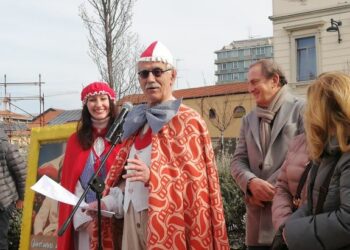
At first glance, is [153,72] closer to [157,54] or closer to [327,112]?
[157,54]

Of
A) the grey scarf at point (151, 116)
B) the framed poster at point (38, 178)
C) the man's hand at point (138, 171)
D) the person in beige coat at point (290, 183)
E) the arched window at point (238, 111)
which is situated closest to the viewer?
the person in beige coat at point (290, 183)

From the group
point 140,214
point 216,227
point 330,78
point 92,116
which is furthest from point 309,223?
point 92,116

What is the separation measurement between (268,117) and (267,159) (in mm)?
290

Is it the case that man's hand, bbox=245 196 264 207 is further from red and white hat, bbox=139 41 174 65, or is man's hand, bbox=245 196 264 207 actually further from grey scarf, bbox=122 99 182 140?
red and white hat, bbox=139 41 174 65

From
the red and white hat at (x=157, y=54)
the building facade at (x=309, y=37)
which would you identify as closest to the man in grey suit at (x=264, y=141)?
the red and white hat at (x=157, y=54)

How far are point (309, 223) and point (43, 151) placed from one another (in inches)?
180

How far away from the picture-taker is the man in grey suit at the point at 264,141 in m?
3.55

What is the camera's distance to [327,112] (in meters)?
2.47

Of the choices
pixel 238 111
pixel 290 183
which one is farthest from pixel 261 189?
pixel 238 111

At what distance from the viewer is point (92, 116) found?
4355mm

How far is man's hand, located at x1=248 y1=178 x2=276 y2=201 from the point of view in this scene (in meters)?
3.43

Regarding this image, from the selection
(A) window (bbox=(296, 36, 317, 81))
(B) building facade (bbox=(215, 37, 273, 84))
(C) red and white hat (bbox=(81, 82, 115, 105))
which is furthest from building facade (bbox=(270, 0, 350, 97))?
(B) building facade (bbox=(215, 37, 273, 84))

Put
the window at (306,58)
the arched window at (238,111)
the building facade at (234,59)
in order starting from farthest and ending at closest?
the building facade at (234,59) → the arched window at (238,111) → the window at (306,58)

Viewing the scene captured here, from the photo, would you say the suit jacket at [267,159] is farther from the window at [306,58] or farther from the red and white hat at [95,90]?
the window at [306,58]
